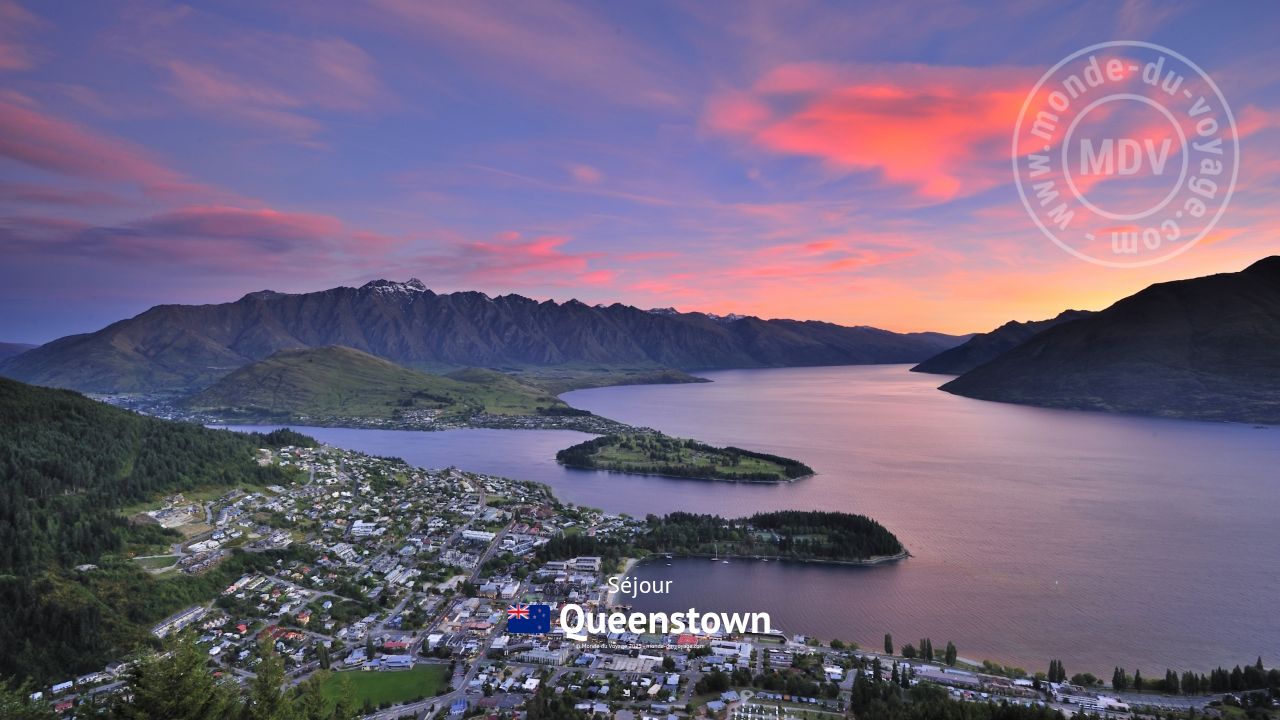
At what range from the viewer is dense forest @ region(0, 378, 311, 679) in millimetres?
29344

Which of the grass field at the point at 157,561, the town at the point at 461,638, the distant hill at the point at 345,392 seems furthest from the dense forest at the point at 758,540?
the distant hill at the point at 345,392

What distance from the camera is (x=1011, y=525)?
51656 mm

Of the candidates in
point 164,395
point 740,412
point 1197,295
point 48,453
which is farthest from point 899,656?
point 164,395

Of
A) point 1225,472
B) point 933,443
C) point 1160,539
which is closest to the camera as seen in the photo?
point 1160,539

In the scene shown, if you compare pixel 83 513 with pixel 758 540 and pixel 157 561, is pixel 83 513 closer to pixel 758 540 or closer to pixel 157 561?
pixel 157 561

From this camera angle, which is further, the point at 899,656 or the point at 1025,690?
the point at 899,656

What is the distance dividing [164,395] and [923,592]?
17562 cm

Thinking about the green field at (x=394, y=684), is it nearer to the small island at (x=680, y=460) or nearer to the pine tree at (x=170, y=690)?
the pine tree at (x=170, y=690)

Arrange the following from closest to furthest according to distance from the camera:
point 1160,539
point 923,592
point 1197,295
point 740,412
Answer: point 923,592, point 1160,539, point 740,412, point 1197,295

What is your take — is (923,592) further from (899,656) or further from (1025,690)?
(1025,690)

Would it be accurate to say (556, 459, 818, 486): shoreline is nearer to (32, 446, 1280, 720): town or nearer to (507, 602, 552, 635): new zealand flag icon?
(32, 446, 1280, 720): town

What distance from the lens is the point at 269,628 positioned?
1289 inches

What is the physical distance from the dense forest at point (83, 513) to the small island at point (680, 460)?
36.0 meters

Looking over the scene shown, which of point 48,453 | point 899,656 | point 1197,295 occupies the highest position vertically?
point 1197,295
